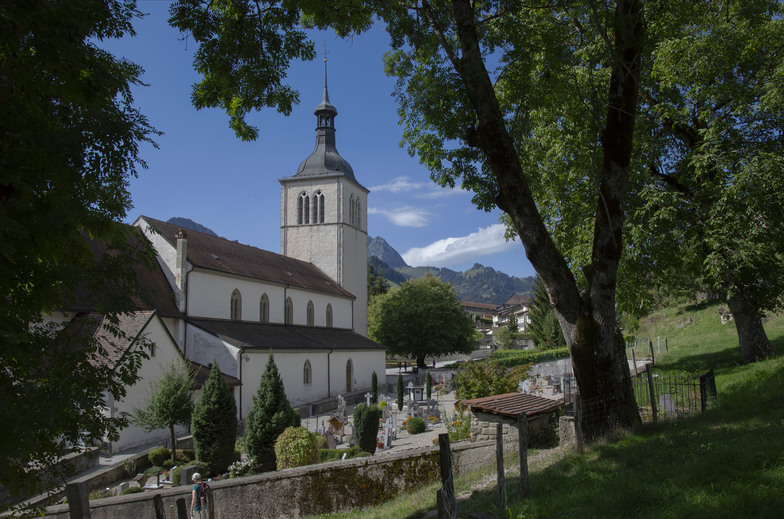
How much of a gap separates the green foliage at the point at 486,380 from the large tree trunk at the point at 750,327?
579cm

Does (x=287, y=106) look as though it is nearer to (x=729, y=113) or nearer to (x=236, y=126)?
(x=236, y=126)

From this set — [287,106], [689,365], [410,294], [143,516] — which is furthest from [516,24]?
[410,294]

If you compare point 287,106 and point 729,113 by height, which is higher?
point 729,113

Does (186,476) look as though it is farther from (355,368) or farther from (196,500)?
(355,368)

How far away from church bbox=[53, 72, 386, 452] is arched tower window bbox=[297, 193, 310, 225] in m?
0.09

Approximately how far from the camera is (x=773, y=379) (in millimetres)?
10000

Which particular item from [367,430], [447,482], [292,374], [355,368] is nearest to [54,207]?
[447,482]

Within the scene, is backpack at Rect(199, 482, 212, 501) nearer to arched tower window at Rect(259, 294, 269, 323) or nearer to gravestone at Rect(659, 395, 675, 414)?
gravestone at Rect(659, 395, 675, 414)

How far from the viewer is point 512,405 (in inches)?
416

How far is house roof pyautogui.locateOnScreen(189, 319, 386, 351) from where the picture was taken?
26.7 m

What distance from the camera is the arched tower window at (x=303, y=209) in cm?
4555

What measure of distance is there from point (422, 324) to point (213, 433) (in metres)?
34.6

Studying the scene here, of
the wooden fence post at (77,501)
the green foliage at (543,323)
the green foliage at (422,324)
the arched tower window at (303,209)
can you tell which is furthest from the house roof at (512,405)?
the green foliage at (543,323)

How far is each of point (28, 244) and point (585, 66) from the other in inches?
478
